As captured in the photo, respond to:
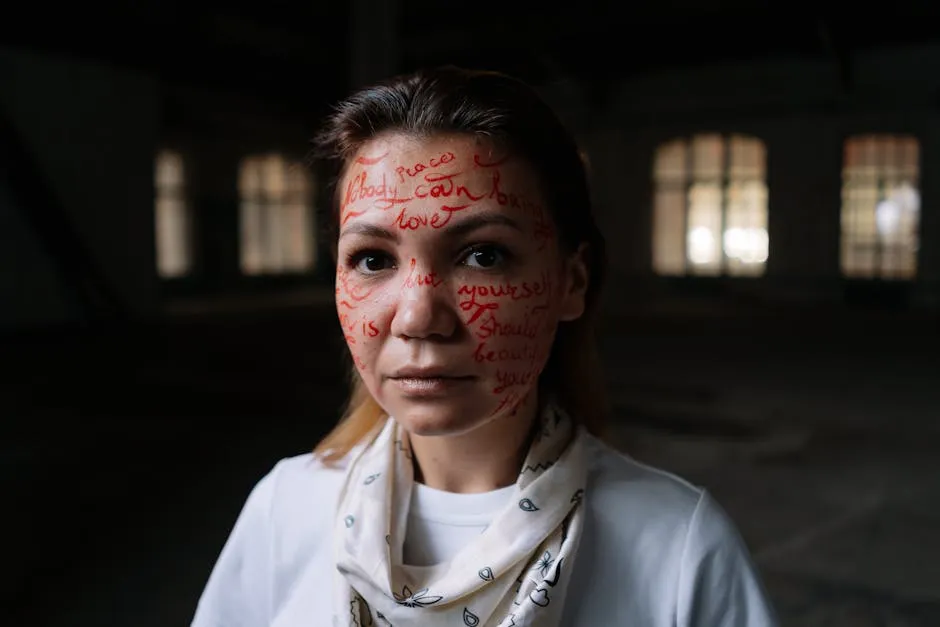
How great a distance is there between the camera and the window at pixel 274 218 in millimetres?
17266

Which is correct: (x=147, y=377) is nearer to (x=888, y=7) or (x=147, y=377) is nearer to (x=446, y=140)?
(x=446, y=140)

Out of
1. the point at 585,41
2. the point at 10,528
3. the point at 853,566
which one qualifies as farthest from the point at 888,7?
the point at 10,528

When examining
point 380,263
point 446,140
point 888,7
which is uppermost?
point 888,7

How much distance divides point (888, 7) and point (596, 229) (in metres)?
12.0

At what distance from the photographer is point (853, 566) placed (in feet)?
10.3

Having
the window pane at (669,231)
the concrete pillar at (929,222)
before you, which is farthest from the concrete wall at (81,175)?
the concrete pillar at (929,222)

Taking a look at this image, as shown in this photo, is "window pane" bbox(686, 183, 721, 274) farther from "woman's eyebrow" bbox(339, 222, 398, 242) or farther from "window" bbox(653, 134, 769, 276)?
"woman's eyebrow" bbox(339, 222, 398, 242)

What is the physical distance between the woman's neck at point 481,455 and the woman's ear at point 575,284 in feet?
0.45

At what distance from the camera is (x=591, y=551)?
107cm

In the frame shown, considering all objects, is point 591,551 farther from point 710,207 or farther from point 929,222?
point 710,207

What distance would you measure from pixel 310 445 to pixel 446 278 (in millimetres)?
4066

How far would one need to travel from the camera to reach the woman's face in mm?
1025

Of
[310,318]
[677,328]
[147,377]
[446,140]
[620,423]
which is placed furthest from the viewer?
[310,318]

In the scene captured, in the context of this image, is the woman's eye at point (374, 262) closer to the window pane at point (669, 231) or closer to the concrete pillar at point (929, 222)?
the concrete pillar at point (929, 222)
